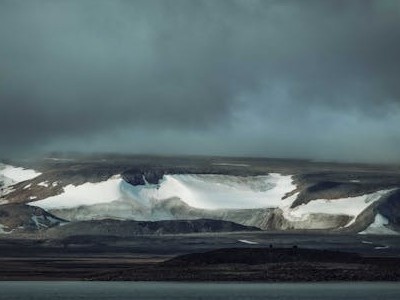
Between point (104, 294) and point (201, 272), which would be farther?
point (201, 272)

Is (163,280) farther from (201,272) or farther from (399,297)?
(399,297)

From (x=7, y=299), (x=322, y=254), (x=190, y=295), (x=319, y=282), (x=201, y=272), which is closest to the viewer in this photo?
(x=7, y=299)

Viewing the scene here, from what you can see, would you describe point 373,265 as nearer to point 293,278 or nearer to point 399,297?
point 293,278

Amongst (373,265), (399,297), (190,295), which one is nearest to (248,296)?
(190,295)

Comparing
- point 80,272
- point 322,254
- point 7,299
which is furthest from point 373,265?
point 7,299

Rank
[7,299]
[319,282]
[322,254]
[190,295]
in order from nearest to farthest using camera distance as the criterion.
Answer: [7,299] → [190,295] → [319,282] → [322,254]

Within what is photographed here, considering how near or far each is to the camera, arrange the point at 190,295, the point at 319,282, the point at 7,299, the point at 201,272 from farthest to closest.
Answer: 1. the point at 201,272
2. the point at 319,282
3. the point at 190,295
4. the point at 7,299
